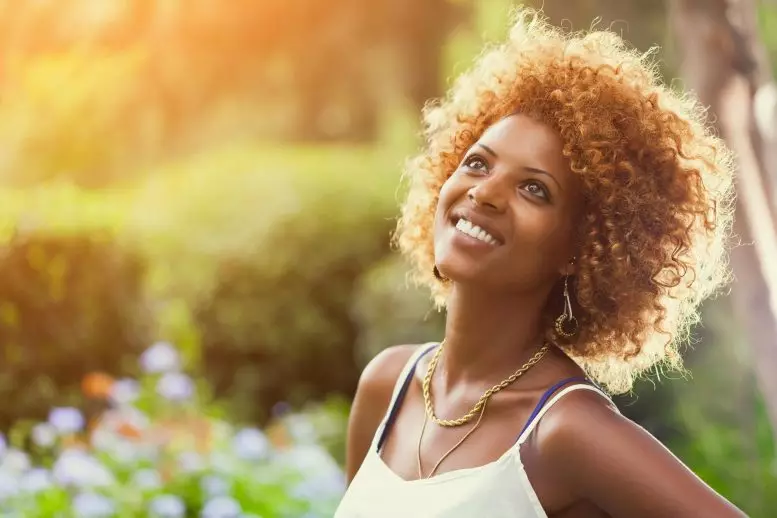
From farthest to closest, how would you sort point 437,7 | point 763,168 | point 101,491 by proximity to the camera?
point 437,7, point 101,491, point 763,168

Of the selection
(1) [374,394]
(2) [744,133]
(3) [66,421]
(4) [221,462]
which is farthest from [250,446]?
(1) [374,394]

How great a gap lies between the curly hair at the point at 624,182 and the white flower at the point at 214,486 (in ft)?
10.2

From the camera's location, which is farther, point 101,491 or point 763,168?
point 101,491

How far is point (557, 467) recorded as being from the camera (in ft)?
6.50

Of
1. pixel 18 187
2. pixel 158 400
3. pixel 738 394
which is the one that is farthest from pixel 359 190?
pixel 18 187

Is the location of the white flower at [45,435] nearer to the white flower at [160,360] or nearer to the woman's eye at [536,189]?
the white flower at [160,360]

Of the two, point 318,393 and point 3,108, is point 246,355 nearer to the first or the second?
point 318,393

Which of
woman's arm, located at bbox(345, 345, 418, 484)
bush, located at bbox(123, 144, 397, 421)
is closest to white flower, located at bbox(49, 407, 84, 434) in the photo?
bush, located at bbox(123, 144, 397, 421)

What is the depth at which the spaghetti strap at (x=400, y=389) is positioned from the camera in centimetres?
234

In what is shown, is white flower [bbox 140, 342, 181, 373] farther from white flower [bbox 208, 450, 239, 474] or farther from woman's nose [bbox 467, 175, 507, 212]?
woman's nose [bbox 467, 175, 507, 212]

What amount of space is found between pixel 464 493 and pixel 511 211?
20.0 inches

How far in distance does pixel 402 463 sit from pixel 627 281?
56cm

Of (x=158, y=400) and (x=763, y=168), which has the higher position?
(x=158, y=400)

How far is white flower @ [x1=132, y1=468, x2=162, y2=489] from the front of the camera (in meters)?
5.17
